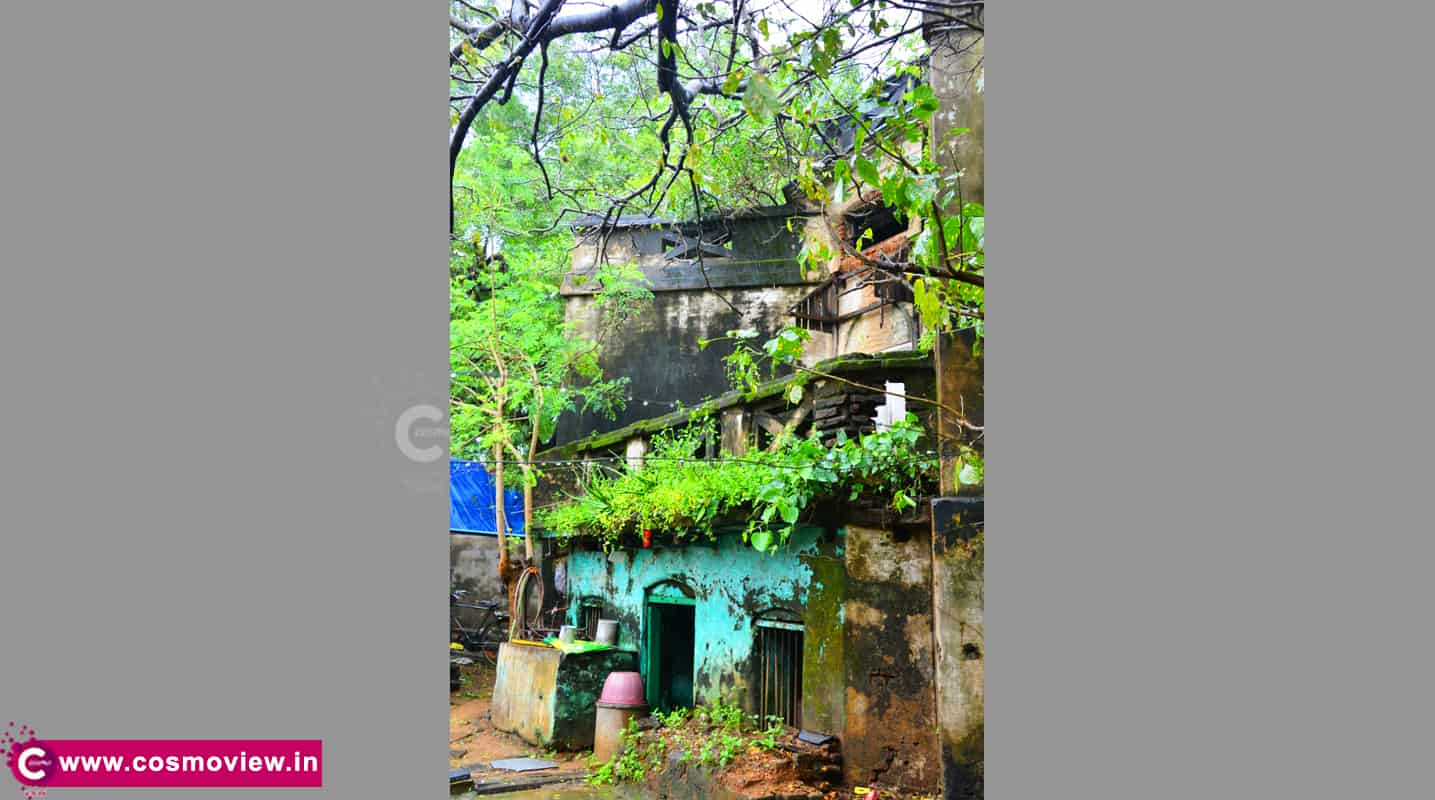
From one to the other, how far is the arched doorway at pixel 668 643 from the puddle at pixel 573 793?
0.91 metres

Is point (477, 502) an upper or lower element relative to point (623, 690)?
upper

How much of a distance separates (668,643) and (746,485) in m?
1.62

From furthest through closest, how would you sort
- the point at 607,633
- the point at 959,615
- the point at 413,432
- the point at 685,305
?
the point at 607,633
the point at 685,305
the point at 959,615
the point at 413,432

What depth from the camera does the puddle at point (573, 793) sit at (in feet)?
15.7

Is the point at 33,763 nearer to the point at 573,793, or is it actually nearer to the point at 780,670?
the point at 573,793

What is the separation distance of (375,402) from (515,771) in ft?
11.5

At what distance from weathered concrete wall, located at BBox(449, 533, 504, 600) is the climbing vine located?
40 centimetres

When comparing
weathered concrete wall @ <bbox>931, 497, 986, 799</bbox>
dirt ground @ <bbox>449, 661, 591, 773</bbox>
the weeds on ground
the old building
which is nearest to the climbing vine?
the old building

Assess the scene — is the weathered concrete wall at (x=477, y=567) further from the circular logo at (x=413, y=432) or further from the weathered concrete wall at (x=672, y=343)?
the circular logo at (x=413, y=432)

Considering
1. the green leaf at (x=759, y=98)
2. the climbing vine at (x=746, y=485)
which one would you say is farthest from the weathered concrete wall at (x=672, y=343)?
the green leaf at (x=759, y=98)

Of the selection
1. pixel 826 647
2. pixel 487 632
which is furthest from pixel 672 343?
pixel 487 632

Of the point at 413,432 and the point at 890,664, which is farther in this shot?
the point at 890,664

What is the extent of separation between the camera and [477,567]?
19.1 feet

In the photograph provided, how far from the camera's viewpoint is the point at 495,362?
4258mm
